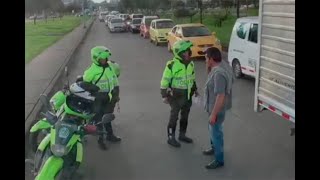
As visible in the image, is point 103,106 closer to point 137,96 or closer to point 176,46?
point 176,46

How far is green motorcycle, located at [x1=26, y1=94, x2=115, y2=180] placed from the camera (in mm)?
5211

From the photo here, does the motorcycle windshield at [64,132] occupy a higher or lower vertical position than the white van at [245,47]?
lower

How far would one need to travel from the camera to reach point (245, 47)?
44.0ft

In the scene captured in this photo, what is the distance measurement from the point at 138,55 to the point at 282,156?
17251mm

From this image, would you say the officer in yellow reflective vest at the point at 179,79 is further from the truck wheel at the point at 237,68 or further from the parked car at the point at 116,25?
the parked car at the point at 116,25

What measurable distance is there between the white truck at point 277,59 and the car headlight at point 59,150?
2.66 m

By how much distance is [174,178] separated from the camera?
6.27m

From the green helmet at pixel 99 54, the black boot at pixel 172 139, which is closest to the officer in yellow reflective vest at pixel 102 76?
the green helmet at pixel 99 54

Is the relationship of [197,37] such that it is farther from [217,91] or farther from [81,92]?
[81,92]

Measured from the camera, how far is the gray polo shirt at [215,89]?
608cm

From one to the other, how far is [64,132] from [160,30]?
78.8ft

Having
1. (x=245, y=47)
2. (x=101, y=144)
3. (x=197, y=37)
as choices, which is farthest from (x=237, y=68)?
(x=101, y=144)

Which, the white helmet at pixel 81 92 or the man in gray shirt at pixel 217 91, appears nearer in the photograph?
the white helmet at pixel 81 92

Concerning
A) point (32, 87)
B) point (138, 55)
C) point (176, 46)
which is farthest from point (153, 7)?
point (176, 46)
